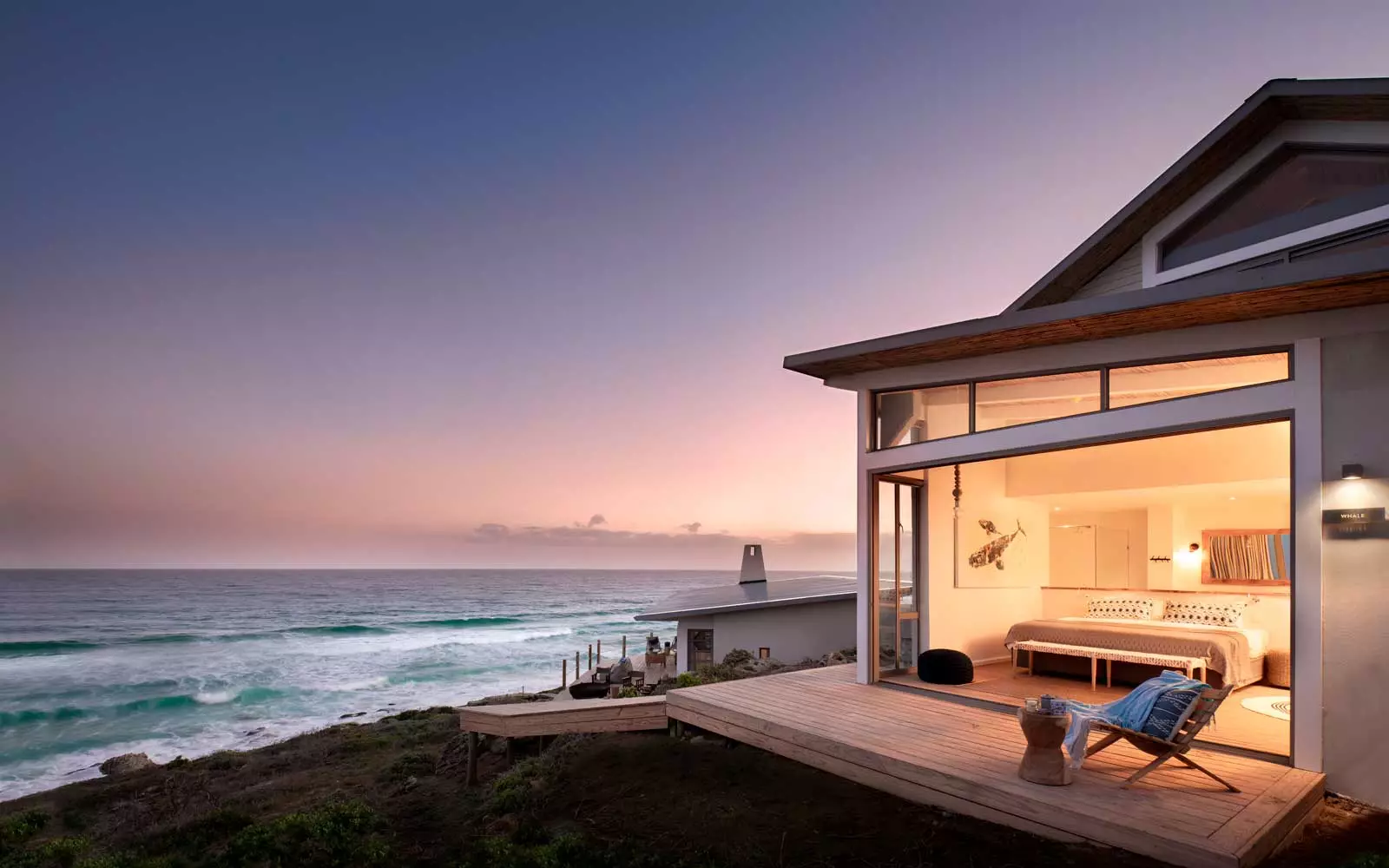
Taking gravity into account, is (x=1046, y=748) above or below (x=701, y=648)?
above

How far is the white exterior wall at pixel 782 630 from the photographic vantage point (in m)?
15.1

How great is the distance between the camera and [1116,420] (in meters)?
6.12

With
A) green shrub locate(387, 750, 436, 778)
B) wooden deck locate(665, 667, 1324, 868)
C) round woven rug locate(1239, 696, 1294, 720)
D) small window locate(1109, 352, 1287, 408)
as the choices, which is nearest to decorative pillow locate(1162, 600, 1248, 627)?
round woven rug locate(1239, 696, 1294, 720)

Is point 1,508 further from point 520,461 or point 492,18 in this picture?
point 492,18

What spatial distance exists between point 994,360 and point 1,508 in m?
31.0

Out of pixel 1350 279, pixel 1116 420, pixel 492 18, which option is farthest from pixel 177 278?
pixel 1350 279

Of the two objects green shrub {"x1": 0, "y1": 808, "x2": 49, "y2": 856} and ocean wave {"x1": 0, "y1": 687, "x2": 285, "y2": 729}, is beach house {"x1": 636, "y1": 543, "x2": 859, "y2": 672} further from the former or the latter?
ocean wave {"x1": 0, "y1": 687, "x2": 285, "y2": 729}

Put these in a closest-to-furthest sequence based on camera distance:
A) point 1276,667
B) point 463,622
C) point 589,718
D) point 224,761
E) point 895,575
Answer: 1. point 589,718
2. point 895,575
3. point 1276,667
4. point 224,761
5. point 463,622

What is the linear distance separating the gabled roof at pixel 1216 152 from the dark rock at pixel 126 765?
56.3 feet

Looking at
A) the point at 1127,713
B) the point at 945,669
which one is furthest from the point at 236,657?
the point at 1127,713

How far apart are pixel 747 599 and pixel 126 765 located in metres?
12.0

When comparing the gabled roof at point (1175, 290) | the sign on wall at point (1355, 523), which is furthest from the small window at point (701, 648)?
the sign on wall at point (1355, 523)

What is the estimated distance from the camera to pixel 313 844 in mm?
6020

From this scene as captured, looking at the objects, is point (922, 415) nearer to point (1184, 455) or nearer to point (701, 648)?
point (1184, 455)
